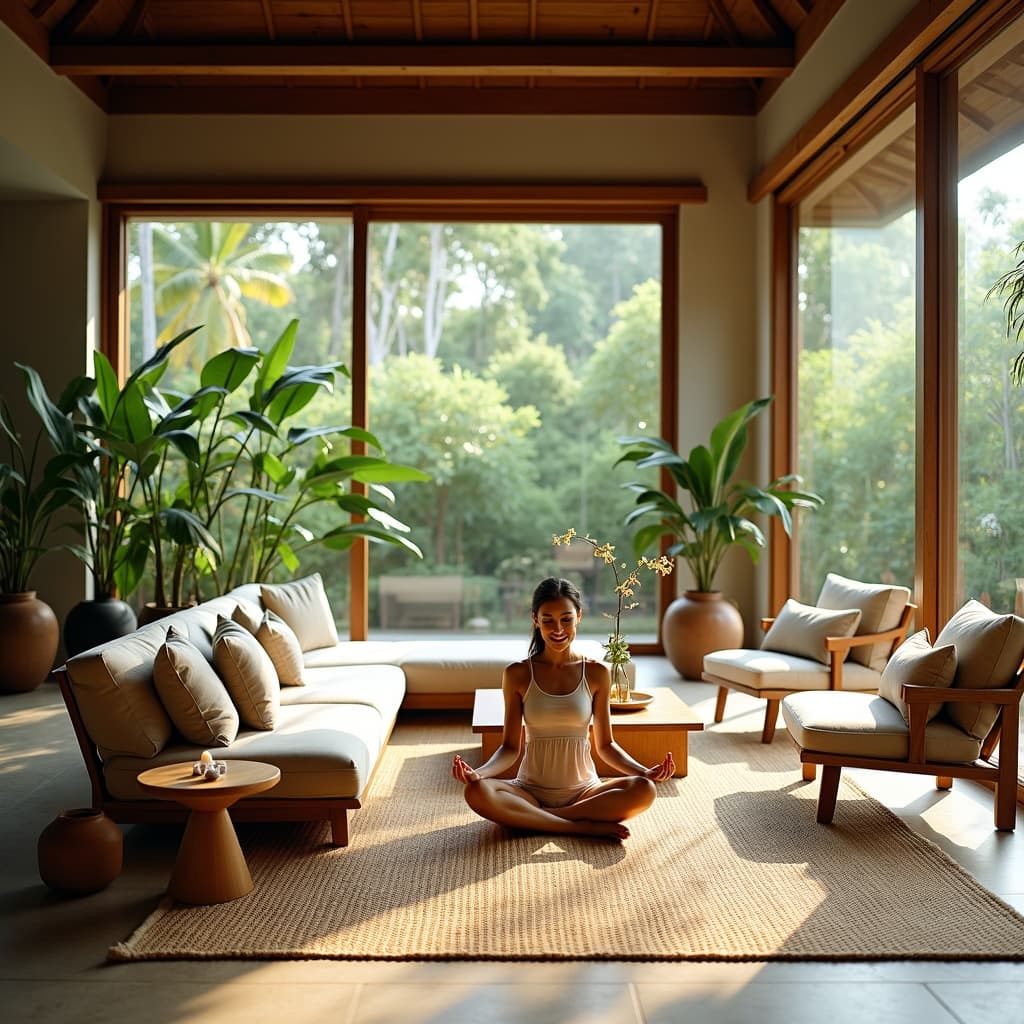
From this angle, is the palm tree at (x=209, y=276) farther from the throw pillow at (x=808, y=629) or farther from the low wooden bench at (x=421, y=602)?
the throw pillow at (x=808, y=629)

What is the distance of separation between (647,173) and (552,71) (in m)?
1.11

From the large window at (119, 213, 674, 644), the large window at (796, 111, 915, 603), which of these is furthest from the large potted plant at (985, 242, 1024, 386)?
the large window at (119, 213, 674, 644)

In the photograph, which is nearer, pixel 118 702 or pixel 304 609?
pixel 118 702

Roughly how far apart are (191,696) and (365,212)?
16.1ft

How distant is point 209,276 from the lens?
794 cm

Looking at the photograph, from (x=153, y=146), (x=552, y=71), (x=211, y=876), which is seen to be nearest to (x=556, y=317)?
(x=552, y=71)

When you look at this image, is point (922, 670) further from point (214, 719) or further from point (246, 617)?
point (246, 617)

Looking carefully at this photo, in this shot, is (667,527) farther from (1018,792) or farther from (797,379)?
(1018,792)

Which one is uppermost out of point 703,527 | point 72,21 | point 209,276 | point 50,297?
point 72,21

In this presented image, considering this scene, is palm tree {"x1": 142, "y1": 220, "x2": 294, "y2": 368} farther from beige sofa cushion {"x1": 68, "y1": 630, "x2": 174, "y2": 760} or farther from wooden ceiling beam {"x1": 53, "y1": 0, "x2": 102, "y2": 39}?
beige sofa cushion {"x1": 68, "y1": 630, "x2": 174, "y2": 760}

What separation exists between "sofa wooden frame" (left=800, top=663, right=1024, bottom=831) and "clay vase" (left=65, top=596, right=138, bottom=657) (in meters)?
4.31

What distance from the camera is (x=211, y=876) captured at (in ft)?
10.6

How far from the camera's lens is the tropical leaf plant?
22.0ft

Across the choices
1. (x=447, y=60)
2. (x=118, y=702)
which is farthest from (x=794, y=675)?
(x=447, y=60)
